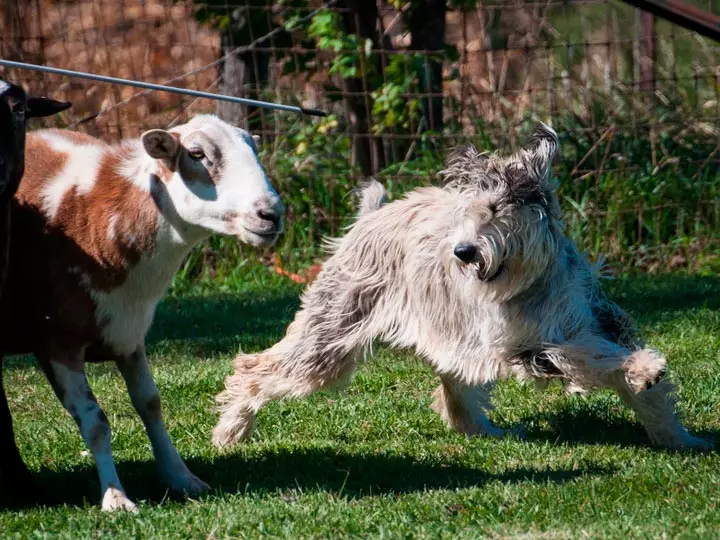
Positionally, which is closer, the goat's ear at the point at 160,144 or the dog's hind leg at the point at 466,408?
the goat's ear at the point at 160,144

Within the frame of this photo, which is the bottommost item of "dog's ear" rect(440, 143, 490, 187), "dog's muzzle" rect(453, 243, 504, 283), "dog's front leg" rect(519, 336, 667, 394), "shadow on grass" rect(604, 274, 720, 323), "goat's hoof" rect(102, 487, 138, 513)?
"shadow on grass" rect(604, 274, 720, 323)

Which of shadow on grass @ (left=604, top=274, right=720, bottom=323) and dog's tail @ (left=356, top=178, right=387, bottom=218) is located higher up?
dog's tail @ (left=356, top=178, right=387, bottom=218)

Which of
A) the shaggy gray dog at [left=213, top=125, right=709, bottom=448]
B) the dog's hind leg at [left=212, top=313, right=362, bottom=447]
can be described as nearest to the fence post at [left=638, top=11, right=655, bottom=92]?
the shaggy gray dog at [left=213, top=125, right=709, bottom=448]

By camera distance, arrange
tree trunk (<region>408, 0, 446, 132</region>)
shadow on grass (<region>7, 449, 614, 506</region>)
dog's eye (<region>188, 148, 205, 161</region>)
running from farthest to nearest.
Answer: tree trunk (<region>408, 0, 446, 132</region>) → shadow on grass (<region>7, 449, 614, 506</region>) → dog's eye (<region>188, 148, 205, 161</region>)

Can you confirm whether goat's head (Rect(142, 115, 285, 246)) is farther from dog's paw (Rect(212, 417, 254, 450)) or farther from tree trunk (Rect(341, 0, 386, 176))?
tree trunk (Rect(341, 0, 386, 176))

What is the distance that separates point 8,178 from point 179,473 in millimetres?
1447

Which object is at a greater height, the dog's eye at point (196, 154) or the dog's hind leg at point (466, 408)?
the dog's eye at point (196, 154)

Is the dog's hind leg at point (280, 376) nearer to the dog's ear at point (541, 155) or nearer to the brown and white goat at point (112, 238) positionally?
the brown and white goat at point (112, 238)

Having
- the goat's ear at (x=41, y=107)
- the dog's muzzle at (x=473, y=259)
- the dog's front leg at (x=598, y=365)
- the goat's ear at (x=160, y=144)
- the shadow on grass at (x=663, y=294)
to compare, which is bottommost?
the shadow on grass at (x=663, y=294)

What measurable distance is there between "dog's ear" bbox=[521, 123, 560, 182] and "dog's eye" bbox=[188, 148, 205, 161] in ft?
4.53

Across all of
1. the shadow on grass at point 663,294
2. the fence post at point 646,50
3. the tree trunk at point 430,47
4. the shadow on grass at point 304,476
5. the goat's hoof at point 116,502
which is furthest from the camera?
the fence post at point 646,50

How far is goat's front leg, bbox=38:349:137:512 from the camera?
4.63m

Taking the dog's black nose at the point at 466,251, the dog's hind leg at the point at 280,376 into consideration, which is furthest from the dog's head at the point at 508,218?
the dog's hind leg at the point at 280,376

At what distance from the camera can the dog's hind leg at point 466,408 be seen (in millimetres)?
5813
